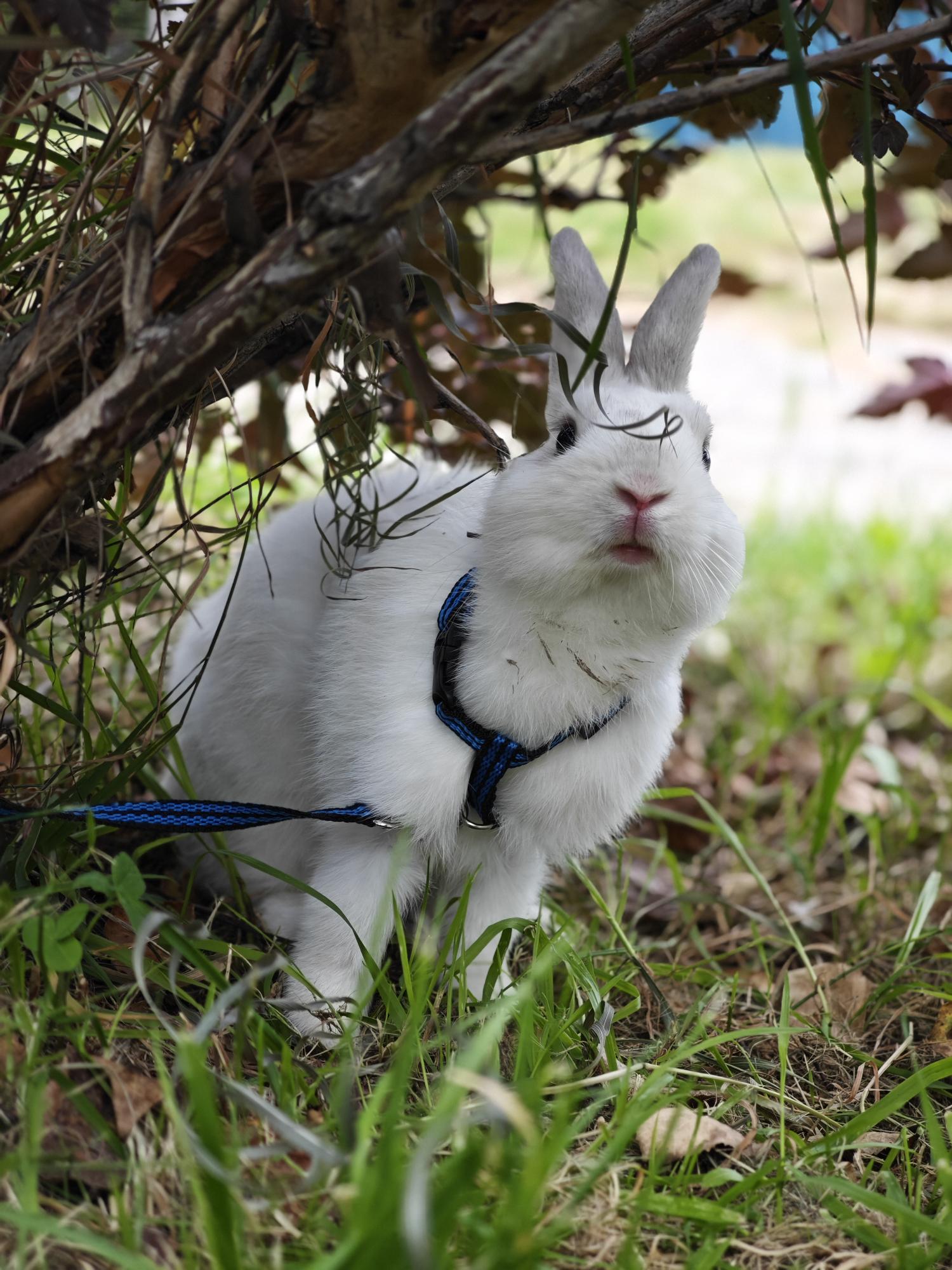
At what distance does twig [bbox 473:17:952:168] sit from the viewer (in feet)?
4.53

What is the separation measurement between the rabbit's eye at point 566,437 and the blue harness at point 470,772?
0.27 metres

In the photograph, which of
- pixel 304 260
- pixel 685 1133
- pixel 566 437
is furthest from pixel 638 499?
pixel 685 1133

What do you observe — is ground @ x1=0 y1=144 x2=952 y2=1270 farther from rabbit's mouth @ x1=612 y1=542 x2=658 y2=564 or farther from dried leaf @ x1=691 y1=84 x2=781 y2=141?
dried leaf @ x1=691 y1=84 x2=781 y2=141

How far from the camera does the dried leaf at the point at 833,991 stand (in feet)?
7.59

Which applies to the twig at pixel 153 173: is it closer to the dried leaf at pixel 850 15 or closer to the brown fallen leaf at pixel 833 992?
the dried leaf at pixel 850 15

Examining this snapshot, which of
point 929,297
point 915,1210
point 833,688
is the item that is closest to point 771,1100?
point 915,1210

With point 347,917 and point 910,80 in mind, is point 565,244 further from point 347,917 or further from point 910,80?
point 347,917

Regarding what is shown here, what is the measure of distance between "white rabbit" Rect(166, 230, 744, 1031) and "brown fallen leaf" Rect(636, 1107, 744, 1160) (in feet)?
1.59

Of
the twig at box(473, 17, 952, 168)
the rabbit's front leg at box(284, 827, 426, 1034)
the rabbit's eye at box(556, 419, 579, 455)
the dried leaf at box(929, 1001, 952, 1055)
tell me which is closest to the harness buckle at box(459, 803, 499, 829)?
the rabbit's front leg at box(284, 827, 426, 1034)

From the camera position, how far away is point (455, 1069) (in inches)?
47.8

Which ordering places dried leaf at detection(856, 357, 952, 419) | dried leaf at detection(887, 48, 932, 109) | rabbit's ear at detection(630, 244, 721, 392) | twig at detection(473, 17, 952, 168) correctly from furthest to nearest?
dried leaf at detection(856, 357, 952, 419) < rabbit's ear at detection(630, 244, 721, 392) < dried leaf at detection(887, 48, 932, 109) < twig at detection(473, 17, 952, 168)

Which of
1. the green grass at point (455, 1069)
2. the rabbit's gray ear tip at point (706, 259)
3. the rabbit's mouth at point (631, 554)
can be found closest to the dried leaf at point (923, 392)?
the green grass at point (455, 1069)

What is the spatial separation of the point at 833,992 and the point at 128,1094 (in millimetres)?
1544

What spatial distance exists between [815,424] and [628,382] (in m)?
5.70
